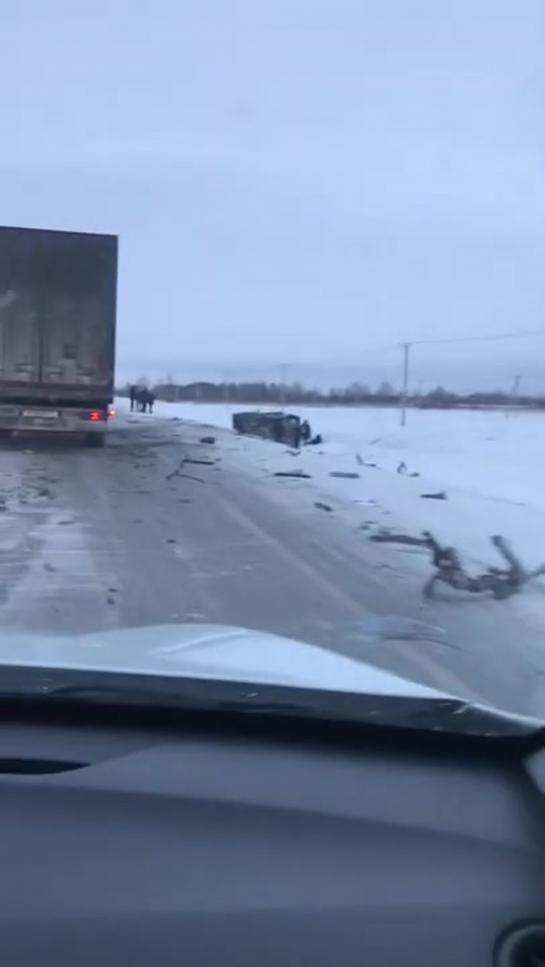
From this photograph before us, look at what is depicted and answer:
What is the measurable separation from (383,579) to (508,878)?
8.70 meters

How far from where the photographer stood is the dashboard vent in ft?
7.60

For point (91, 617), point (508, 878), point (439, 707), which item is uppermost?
point (439, 707)

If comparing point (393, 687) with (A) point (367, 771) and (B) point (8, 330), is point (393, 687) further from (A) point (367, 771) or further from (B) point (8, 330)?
(B) point (8, 330)

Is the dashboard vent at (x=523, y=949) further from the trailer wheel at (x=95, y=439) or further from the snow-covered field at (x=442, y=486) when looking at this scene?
the trailer wheel at (x=95, y=439)

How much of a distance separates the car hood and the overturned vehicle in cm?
3467

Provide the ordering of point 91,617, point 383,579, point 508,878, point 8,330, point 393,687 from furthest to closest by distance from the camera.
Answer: point 8,330, point 383,579, point 91,617, point 393,687, point 508,878

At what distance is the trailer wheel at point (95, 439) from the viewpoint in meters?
28.0

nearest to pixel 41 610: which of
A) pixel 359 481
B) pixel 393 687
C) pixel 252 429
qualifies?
pixel 393 687

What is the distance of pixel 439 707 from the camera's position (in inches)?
117

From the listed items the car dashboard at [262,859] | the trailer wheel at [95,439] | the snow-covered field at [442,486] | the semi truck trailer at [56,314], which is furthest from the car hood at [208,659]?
the trailer wheel at [95,439]

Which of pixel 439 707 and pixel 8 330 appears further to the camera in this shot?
pixel 8 330

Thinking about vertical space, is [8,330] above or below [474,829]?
above

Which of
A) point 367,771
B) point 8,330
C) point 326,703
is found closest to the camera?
point 367,771

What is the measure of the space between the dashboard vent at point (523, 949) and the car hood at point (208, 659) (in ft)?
2.52
